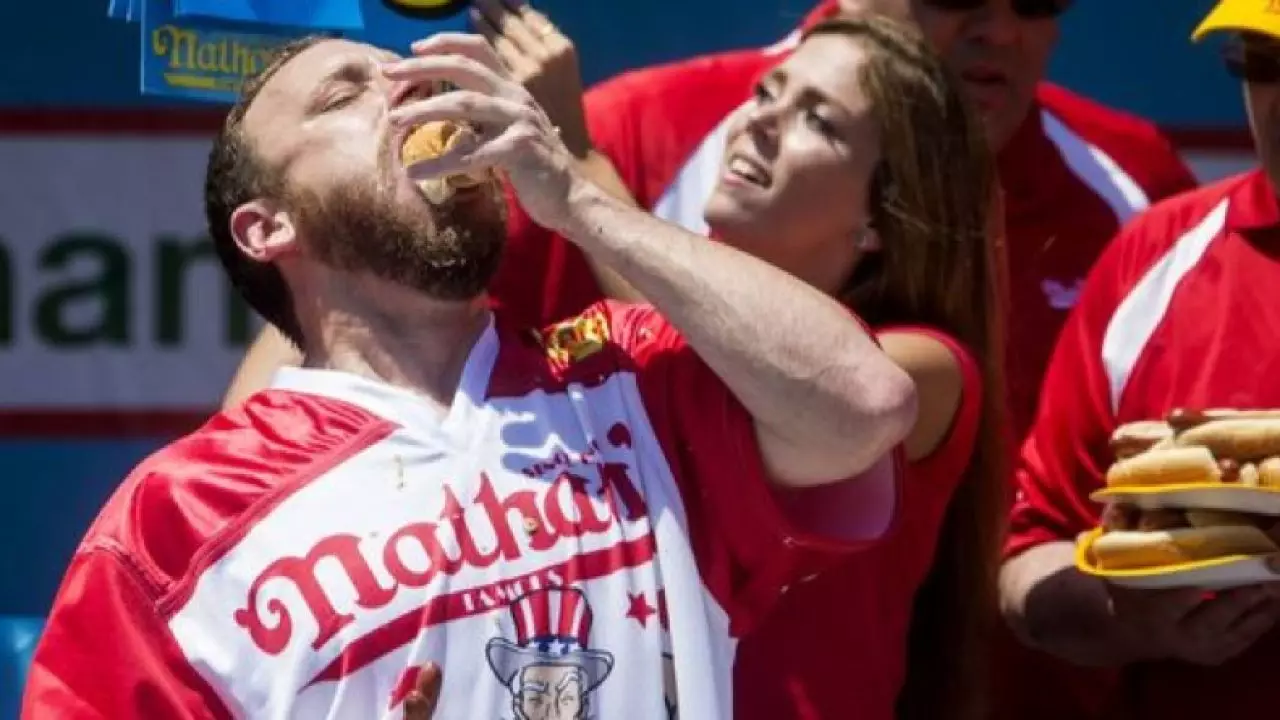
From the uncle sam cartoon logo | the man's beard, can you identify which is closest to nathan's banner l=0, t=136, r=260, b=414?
the man's beard

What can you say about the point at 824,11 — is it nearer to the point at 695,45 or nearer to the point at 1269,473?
the point at 695,45

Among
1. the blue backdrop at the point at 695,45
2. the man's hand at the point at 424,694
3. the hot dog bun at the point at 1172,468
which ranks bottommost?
the man's hand at the point at 424,694

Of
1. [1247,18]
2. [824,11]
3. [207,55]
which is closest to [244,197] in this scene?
[207,55]

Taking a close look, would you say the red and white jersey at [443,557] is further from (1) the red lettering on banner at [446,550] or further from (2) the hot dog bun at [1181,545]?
(2) the hot dog bun at [1181,545]

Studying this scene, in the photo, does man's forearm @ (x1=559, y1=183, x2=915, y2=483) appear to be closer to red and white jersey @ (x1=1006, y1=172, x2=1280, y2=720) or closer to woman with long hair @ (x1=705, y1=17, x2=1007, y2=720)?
woman with long hair @ (x1=705, y1=17, x2=1007, y2=720)

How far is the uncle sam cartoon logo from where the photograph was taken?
2398mm

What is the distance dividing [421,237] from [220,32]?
508 mm

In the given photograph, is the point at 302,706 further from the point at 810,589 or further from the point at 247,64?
the point at 247,64

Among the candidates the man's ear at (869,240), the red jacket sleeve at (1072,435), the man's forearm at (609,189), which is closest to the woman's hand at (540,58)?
the man's forearm at (609,189)

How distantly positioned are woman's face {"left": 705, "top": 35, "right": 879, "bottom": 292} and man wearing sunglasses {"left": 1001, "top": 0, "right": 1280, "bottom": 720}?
18.1 inches

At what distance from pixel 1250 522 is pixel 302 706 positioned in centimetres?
99

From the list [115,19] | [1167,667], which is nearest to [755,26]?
[115,19]

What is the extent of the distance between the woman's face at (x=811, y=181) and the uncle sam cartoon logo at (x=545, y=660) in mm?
580

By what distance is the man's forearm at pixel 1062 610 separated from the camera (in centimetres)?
300
